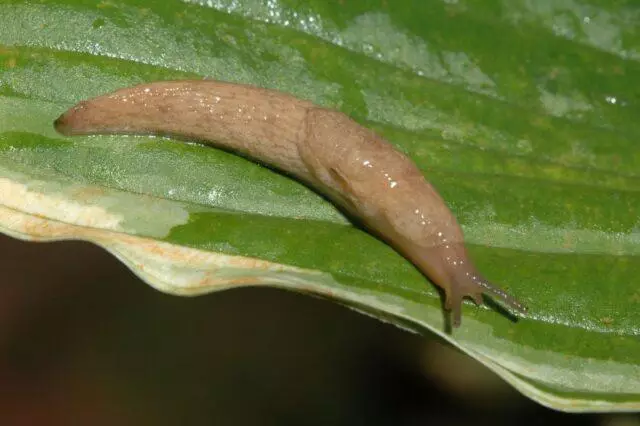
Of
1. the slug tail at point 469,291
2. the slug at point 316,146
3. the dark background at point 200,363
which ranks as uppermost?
the slug at point 316,146

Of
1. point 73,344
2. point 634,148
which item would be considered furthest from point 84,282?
point 634,148

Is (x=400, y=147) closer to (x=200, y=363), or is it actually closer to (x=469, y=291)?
(x=469, y=291)

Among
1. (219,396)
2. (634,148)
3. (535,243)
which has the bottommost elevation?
(219,396)

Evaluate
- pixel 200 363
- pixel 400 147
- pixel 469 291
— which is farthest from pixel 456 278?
pixel 200 363

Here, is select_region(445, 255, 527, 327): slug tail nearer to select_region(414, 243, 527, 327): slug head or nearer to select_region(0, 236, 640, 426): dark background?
select_region(414, 243, 527, 327): slug head

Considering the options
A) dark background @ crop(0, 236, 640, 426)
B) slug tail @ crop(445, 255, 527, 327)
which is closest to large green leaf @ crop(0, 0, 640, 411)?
slug tail @ crop(445, 255, 527, 327)

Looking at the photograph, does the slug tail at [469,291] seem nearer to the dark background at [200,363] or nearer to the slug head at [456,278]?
the slug head at [456,278]

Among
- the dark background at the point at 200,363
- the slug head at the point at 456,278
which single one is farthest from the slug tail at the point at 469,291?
the dark background at the point at 200,363

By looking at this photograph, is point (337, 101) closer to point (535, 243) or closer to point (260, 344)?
point (535, 243)
